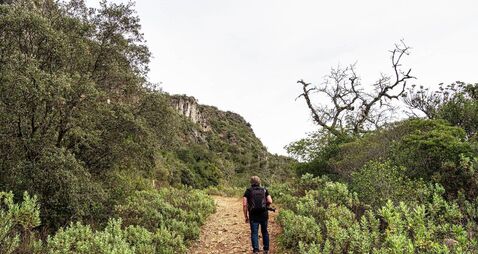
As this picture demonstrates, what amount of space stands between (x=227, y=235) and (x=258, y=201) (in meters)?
3.77

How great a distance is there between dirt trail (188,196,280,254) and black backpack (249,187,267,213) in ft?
5.12

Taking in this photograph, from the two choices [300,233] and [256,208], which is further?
[300,233]

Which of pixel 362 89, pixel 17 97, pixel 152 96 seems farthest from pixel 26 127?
pixel 362 89

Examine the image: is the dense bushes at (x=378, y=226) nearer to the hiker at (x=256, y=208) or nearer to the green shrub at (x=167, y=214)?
the hiker at (x=256, y=208)

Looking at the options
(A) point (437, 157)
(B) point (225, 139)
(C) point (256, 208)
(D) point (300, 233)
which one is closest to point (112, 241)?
(C) point (256, 208)

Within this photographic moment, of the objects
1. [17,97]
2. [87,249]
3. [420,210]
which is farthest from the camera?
[17,97]

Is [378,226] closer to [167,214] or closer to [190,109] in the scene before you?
[167,214]

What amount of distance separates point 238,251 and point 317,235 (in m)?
2.47

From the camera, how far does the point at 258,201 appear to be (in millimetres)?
9195

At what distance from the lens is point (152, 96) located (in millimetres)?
14688

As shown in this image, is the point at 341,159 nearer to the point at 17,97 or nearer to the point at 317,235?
the point at 317,235

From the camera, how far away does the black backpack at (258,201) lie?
9195 millimetres

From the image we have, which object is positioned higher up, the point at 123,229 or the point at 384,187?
the point at 384,187

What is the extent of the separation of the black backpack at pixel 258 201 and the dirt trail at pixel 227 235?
1562mm
